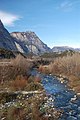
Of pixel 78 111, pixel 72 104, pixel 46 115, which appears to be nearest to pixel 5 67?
pixel 72 104

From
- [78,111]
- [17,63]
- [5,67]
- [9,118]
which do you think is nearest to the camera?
[9,118]

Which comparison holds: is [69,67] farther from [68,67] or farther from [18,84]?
[18,84]

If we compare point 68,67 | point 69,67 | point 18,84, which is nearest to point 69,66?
point 69,67

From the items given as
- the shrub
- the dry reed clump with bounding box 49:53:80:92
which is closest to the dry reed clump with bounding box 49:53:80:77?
the dry reed clump with bounding box 49:53:80:92

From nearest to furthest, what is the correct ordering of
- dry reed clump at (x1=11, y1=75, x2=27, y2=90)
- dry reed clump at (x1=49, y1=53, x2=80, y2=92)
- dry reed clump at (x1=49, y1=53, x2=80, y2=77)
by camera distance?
1. dry reed clump at (x1=11, y1=75, x2=27, y2=90)
2. dry reed clump at (x1=49, y1=53, x2=80, y2=92)
3. dry reed clump at (x1=49, y1=53, x2=80, y2=77)

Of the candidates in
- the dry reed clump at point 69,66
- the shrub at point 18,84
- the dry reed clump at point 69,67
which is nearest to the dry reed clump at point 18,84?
the shrub at point 18,84

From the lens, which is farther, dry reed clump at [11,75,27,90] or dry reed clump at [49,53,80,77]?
dry reed clump at [49,53,80,77]

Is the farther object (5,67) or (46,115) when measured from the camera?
(5,67)

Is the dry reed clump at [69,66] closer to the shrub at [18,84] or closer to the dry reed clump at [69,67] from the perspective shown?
the dry reed clump at [69,67]

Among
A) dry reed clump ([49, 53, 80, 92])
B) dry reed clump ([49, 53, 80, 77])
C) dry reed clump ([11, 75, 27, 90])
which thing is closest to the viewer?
dry reed clump ([11, 75, 27, 90])

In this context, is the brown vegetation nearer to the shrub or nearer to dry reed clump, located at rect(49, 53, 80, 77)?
dry reed clump, located at rect(49, 53, 80, 77)

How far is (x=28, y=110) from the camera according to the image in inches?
762

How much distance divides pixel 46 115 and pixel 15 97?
7957 mm

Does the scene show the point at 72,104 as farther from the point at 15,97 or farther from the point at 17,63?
the point at 17,63
